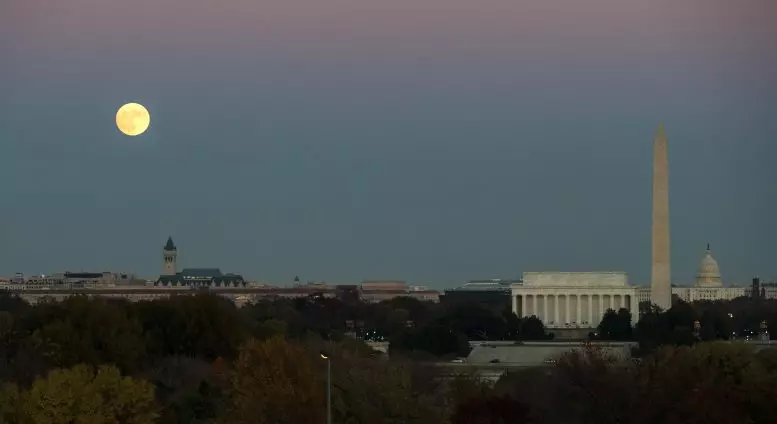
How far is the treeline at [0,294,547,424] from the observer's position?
50.6 metres

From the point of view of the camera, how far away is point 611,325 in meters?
125

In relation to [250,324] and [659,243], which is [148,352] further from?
[659,243]

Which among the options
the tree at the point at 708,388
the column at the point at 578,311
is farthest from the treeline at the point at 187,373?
the column at the point at 578,311

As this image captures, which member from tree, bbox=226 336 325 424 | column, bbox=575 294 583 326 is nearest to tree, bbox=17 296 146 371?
tree, bbox=226 336 325 424

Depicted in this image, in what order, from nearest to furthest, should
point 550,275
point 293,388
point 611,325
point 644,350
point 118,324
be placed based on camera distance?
point 293,388 < point 118,324 < point 644,350 < point 611,325 < point 550,275

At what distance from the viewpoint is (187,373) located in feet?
216

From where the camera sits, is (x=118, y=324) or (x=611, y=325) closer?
(x=118, y=324)

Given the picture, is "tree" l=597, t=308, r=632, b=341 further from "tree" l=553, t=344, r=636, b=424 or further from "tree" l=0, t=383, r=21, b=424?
"tree" l=0, t=383, r=21, b=424

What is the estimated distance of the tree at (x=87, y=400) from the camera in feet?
162

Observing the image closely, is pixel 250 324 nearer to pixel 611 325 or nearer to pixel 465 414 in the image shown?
pixel 465 414

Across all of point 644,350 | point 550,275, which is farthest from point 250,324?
point 550,275

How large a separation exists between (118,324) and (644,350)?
99.2ft

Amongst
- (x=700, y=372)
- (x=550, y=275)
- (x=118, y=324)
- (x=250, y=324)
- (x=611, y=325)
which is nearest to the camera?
A: (x=700, y=372)

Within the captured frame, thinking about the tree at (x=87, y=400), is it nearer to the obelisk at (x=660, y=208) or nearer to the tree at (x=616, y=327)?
the tree at (x=616, y=327)
